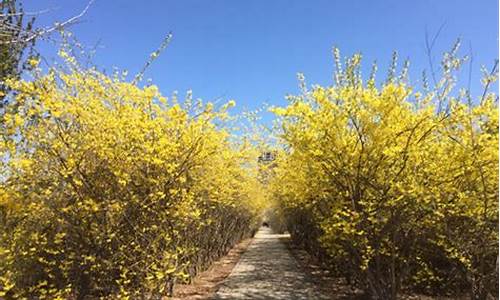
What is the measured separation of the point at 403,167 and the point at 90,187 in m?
4.02

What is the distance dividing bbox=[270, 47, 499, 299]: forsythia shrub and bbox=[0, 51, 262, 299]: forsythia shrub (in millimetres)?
1897

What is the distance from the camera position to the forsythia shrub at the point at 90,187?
4.66 m

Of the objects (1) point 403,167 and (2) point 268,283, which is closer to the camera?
(1) point 403,167

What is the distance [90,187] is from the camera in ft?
15.7

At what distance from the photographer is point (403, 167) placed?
15.6ft

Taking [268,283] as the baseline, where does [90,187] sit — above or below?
above

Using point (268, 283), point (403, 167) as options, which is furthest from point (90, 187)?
point (268, 283)

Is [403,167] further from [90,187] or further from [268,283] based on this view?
[268,283]

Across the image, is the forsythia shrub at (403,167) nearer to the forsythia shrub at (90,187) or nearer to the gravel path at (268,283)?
the forsythia shrub at (90,187)

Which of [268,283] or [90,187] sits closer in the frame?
[90,187]

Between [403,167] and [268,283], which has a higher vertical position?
[403,167]

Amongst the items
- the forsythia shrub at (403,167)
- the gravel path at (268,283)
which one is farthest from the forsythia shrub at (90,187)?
the gravel path at (268,283)

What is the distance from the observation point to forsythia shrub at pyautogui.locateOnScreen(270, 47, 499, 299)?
14.9 feet

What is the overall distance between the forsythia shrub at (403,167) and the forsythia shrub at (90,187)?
1897mm
